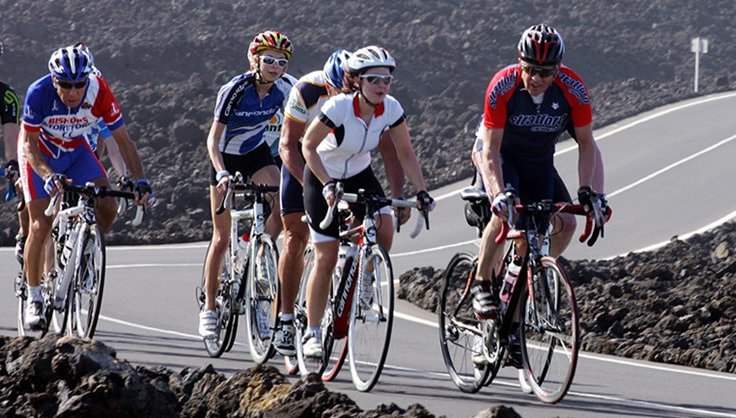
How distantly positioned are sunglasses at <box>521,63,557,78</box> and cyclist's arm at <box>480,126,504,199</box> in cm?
39

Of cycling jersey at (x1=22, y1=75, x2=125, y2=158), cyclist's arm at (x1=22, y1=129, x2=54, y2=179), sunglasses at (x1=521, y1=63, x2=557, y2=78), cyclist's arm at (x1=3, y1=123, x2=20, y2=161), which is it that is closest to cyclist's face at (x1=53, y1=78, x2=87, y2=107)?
cycling jersey at (x1=22, y1=75, x2=125, y2=158)

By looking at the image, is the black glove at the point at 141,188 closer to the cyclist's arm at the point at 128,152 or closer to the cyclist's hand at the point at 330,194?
the cyclist's arm at the point at 128,152

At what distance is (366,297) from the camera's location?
386 inches

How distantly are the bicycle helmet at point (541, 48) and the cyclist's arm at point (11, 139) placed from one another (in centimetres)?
480

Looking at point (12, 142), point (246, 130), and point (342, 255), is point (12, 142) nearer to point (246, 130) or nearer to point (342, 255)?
point (246, 130)

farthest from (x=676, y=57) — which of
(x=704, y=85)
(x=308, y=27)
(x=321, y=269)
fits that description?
(x=321, y=269)

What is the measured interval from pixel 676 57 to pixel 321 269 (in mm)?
49294

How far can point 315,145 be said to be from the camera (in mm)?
9680

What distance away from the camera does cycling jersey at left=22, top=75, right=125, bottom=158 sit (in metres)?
11.4

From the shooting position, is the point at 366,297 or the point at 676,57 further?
the point at 676,57

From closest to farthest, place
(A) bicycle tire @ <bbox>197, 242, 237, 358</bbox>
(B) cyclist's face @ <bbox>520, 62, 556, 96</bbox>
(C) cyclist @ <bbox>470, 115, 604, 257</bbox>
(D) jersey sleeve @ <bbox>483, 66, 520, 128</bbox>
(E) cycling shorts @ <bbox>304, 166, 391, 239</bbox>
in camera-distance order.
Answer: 1. (B) cyclist's face @ <bbox>520, 62, 556, 96</bbox>
2. (D) jersey sleeve @ <bbox>483, 66, 520, 128</bbox>
3. (C) cyclist @ <bbox>470, 115, 604, 257</bbox>
4. (E) cycling shorts @ <bbox>304, 166, 391, 239</bbox>
5. (A) bicycle tire @ <bbox>197, 242, 237, 358</bbox>

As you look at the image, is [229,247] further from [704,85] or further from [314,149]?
[704,85]

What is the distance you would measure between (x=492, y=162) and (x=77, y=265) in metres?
3.34

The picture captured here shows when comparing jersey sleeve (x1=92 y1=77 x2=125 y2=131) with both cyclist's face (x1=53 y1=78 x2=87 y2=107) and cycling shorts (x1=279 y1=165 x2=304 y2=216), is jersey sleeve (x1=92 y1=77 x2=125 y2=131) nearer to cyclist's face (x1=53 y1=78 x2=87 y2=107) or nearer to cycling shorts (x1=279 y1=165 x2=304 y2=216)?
cyclist's face (x1=53 y1=78 x2=87 y2=107)
